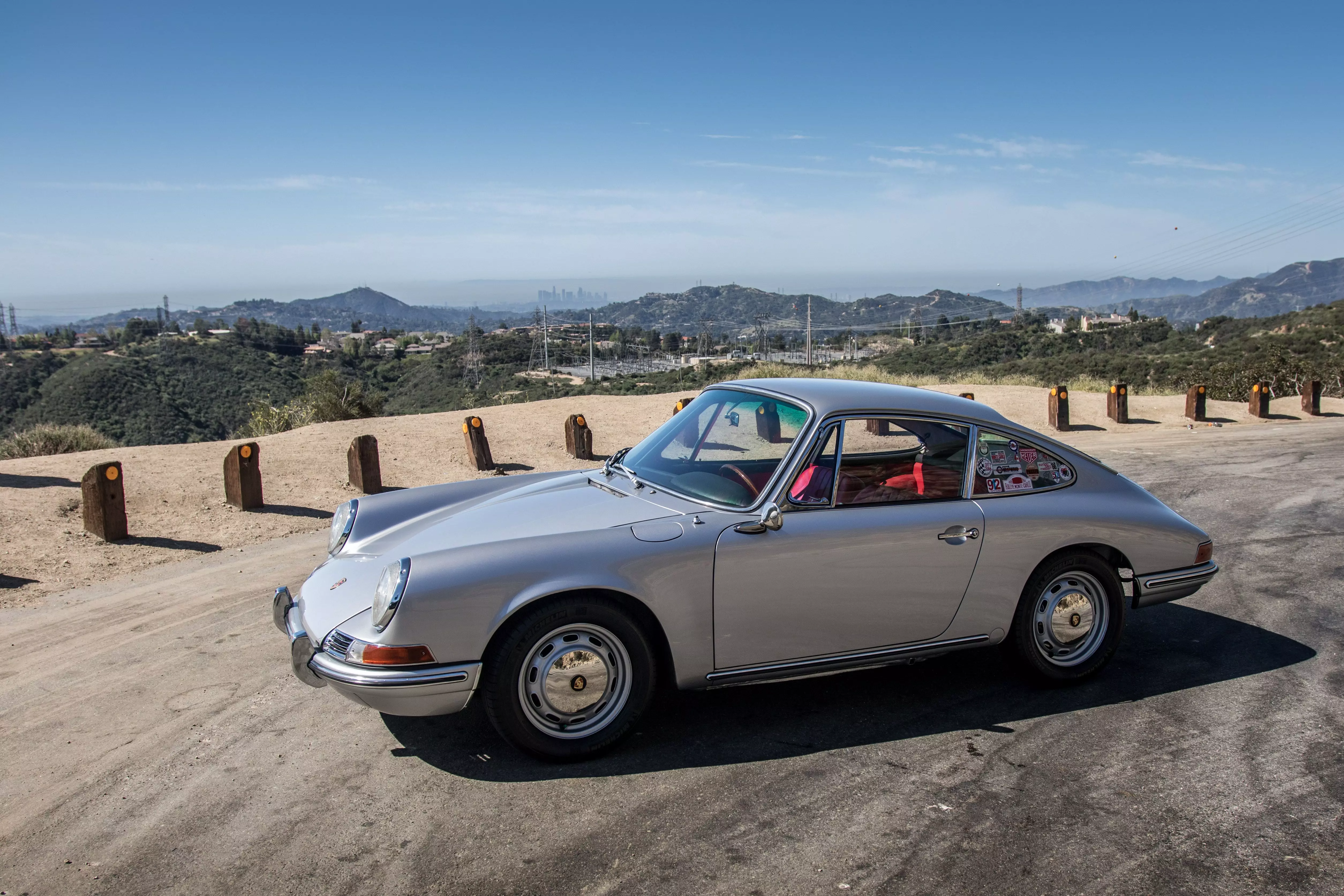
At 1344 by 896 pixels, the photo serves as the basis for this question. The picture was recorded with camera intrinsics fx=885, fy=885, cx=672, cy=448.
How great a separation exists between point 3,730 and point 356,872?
2476 mm

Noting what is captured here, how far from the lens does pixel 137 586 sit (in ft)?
23.3

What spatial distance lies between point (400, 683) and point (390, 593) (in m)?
0.35

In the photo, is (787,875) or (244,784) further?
(244,784)

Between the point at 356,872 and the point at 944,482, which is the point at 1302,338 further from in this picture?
the point at 356,872

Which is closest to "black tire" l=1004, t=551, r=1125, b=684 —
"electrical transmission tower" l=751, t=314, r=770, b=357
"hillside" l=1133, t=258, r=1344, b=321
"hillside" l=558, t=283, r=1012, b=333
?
"electrical transmission tower" l=751, t=314, r=770, b=357

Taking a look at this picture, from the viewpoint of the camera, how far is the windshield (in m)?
4.28

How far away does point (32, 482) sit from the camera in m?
9.81

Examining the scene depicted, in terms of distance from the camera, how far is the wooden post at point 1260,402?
18547 millimetres

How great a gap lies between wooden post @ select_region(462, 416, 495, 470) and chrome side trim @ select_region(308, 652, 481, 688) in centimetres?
896

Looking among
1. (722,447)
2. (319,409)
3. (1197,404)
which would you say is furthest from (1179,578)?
(1197,404)

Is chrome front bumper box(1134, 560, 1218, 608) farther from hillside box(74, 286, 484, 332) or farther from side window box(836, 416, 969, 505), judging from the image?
hillside box(74, 286, 484, 332)

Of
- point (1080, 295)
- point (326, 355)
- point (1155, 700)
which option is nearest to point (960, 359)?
point (326, 355)

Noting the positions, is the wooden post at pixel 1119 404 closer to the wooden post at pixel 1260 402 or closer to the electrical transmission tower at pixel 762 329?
the wooden post at pixel 1260 402

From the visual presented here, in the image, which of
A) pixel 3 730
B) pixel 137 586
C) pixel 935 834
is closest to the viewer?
pixel 935 834
